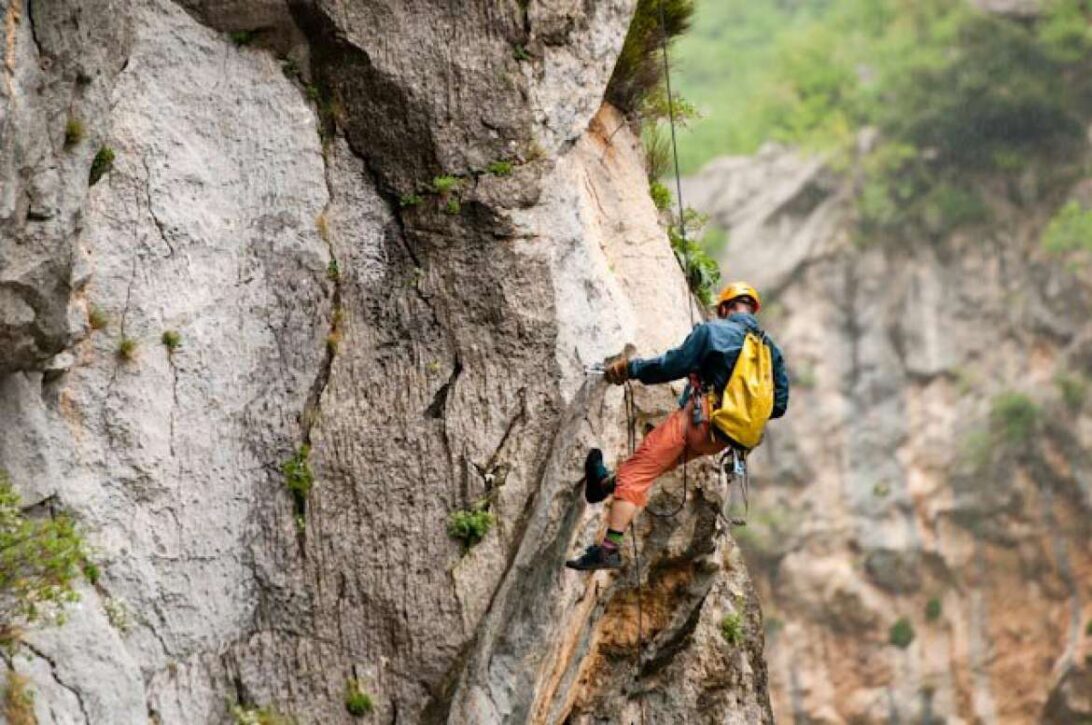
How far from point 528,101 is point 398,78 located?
3.08 feet

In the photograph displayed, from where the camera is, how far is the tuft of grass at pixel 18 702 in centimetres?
857

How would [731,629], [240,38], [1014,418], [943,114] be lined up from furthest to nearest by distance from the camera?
[943,114] → [1014,418] → [731,629] → [240,38]

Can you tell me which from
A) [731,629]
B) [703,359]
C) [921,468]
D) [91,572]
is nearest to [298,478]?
[91,572]

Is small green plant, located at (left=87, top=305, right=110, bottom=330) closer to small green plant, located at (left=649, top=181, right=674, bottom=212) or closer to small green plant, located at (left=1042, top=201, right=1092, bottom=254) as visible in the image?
small green plant, located at (left=649, top=181, right=674, bottom=212)

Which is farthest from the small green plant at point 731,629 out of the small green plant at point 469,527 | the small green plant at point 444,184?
the small green plant at point 444,184

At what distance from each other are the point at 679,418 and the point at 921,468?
34.0 meters

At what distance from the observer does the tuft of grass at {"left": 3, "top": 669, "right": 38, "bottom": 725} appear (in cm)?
857

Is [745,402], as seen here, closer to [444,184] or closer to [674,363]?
[674,363]

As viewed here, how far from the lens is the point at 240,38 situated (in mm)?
11320

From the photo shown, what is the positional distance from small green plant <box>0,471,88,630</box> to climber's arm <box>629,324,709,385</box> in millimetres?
3605

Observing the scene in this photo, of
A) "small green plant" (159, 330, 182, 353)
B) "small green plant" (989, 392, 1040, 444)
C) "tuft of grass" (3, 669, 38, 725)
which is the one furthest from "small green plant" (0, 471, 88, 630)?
"small green plant" (989, 392, 1040, 444)

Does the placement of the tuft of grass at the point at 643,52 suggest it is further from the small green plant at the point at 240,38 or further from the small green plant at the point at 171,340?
the small green plant at the point at 171,340

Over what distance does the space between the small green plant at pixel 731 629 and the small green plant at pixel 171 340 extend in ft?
16.1

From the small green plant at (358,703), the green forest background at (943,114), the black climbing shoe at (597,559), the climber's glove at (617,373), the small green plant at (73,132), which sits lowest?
the small green plant at (358,703)
